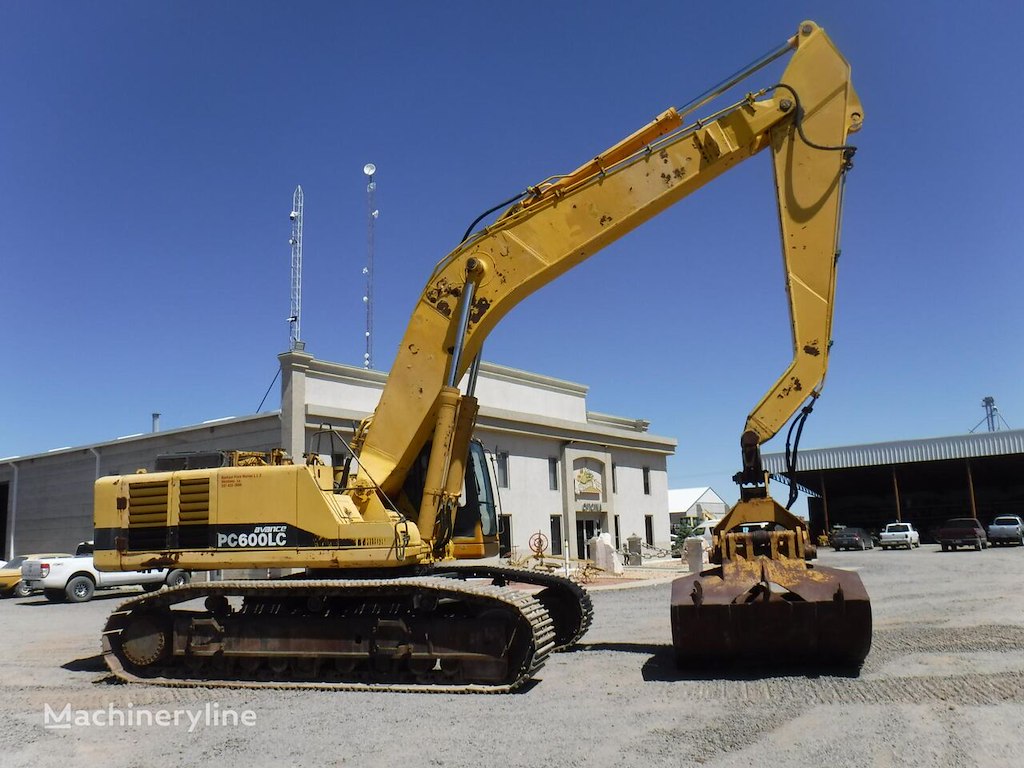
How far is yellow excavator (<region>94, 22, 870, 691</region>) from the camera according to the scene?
9242mm

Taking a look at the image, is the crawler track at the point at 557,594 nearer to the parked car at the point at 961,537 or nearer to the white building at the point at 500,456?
the white building at the point at 500,456

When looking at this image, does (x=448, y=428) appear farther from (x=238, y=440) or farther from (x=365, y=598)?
(x=238, y=440)

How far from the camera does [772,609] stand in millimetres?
8984

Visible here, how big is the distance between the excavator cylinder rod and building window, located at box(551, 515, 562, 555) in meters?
24.5

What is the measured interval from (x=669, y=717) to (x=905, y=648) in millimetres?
4765

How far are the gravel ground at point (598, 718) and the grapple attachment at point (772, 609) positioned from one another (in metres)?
0.34

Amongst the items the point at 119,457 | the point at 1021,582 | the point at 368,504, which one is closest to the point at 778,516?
the point at 368,504

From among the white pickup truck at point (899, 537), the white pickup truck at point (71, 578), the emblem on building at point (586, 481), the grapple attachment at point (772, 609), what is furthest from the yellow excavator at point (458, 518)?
the white pickup truck at point (899, 537)

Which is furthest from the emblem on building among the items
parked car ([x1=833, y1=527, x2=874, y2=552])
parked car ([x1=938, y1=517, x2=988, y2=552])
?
parked car ([x1=833, y1=527, x2=874, y2=552])

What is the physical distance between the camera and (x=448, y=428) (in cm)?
1042

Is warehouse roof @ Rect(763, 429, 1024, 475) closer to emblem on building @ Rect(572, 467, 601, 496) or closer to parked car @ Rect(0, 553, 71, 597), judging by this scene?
emblem on building @ Rect(572, 467, 601, 496)

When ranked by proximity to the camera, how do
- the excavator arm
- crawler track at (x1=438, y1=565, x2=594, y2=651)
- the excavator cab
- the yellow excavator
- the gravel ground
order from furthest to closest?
1. the excavator cab
2. crawler track at (x1=438, y1=565, x2=594, y2=651)
3. the excavator arm
4. the yellow excavator
5. the gravel ground

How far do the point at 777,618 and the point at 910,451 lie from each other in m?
47.1

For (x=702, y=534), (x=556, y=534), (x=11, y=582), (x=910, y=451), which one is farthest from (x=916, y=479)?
(x=11, y=582)
